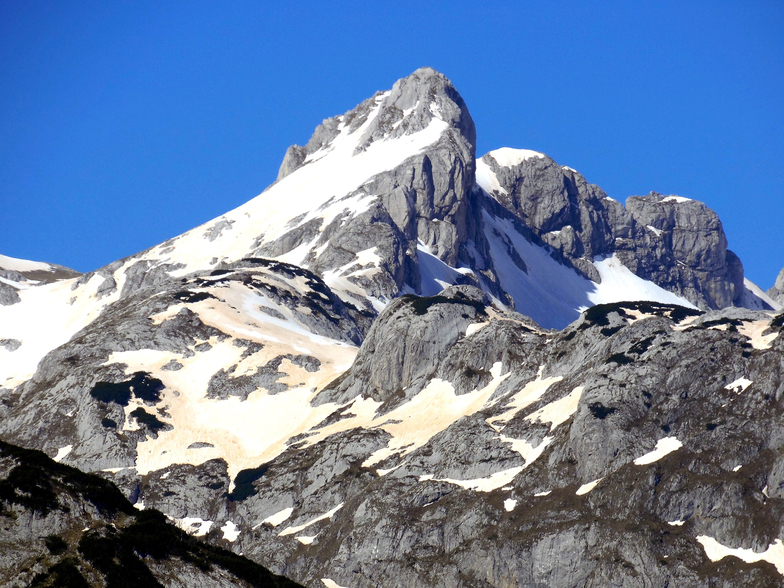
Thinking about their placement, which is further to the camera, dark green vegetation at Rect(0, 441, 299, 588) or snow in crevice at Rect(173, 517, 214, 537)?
snow in crevice at Rect(173, 517, 214, 537)

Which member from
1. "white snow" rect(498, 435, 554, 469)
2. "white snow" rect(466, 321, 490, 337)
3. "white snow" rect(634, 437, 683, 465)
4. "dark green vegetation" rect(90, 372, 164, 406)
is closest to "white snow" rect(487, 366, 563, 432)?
"white snow" rect(498, 435, 554, 469)

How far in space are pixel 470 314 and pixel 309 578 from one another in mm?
53877

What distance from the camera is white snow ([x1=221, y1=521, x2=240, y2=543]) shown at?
372ft

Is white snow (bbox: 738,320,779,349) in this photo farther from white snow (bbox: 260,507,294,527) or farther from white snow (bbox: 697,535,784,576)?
white snow (bbox: 260,507,294,527)

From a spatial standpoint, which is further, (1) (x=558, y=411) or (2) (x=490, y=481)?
(1) (x=558, y=411)

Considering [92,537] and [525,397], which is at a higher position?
[525,397]

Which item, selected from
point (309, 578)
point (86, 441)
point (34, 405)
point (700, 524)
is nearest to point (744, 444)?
point (700, 524)

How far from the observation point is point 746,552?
278 ft

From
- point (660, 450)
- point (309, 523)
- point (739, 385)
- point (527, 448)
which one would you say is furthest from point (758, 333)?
point (309, 523)

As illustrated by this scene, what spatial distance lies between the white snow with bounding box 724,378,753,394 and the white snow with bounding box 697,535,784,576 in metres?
18.1

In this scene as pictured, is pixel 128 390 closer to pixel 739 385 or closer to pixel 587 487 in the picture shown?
pixel 587 487

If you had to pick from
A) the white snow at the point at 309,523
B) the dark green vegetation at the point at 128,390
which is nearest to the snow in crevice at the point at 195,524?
the white snow at the point at 309,523

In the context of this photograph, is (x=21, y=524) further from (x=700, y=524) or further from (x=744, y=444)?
(x=744, y=444)

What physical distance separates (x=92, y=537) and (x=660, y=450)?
60.3m
